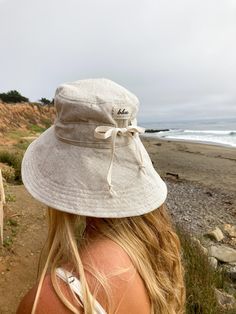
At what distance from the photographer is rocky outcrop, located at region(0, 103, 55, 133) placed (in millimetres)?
26605

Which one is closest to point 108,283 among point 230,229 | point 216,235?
point 216,235

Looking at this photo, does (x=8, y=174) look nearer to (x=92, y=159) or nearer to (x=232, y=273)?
(x=232, y=273)

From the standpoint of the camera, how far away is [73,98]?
136 centimetres

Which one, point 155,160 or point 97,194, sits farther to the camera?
point 155,160

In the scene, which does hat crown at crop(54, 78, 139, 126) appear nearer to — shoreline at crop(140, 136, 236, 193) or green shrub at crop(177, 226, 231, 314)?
green shrub at crop(177, 226, 231, 314)

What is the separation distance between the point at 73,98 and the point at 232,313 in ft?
12.6

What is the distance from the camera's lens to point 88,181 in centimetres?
136

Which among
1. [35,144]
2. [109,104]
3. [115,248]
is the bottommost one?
[115,248]

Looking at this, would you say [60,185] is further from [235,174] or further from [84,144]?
[235,174]

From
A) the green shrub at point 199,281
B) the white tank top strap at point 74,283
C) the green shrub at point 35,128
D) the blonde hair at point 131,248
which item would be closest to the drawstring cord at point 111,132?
the blonde hair at point 131,248

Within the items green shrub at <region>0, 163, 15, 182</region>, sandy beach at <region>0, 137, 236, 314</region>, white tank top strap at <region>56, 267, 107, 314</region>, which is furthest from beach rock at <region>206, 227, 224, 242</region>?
white tank top strap at <region>56, 267, 107, 314</region>

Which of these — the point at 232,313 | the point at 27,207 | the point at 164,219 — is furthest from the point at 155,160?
the point at 164,219

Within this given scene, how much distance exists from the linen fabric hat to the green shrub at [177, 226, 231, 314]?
316 cm

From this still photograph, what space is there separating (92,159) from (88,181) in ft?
0.22
